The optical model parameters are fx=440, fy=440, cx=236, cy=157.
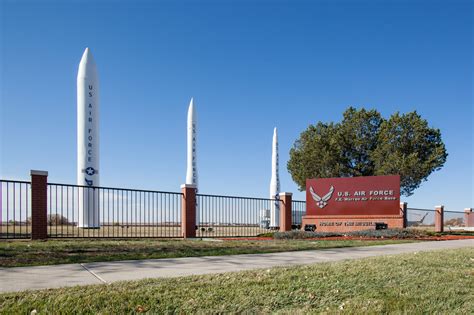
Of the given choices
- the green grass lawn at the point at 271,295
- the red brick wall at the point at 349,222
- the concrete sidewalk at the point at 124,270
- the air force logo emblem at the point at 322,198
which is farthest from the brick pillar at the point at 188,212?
the green grass lawn at the point at 271,295

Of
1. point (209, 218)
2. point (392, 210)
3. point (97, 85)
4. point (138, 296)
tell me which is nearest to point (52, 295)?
point (138, 296)

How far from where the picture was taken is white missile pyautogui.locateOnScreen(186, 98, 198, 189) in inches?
1658

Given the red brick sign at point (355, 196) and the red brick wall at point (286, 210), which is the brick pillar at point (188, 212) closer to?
the red brick wall at point (286, 210)

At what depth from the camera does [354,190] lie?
23.2 meters

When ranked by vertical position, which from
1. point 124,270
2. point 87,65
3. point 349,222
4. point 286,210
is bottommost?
point 349,222

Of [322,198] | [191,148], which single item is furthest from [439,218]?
[191,148]

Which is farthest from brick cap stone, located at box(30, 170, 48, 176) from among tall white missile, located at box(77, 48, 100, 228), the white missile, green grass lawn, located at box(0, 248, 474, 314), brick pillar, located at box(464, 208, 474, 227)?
brick pillar, located at box(464, 208, 474, 227)

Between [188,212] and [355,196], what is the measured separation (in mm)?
9328

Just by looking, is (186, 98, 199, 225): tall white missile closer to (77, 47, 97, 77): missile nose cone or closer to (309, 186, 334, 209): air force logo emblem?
(77, 47, 97, 77): missile nose cone

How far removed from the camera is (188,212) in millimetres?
18906

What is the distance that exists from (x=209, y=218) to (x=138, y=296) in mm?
16449

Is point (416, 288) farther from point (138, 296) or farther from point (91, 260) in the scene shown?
point (91, 260)

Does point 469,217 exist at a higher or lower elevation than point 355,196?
lower

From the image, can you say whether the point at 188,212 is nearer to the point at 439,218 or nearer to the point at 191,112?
the point at 439,218
